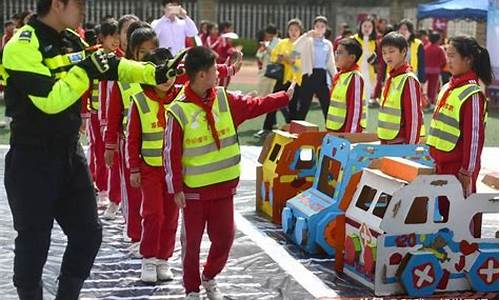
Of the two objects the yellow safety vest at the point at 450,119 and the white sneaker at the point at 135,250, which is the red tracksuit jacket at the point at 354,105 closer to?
the yellow safety vest at the point at 450,119

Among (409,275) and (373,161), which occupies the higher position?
(373,161)

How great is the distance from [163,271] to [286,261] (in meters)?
→ 0.89

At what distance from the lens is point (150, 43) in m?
5.70

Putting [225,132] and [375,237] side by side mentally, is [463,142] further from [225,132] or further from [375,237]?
[225,132]

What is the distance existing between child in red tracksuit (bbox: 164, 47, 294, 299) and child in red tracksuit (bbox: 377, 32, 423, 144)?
1952 millimetres

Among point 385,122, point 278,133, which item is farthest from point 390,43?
point 278,133

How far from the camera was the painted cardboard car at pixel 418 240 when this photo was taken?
16.3ft

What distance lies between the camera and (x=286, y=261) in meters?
5.80

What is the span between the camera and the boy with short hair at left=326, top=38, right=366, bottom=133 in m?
7.05

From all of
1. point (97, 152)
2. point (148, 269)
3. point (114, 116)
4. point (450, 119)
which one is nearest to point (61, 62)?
point (148, 269)

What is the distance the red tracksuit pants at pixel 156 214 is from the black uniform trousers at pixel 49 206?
1.01 m

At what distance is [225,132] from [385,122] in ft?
7.00

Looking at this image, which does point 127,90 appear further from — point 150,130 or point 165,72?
point 165,72

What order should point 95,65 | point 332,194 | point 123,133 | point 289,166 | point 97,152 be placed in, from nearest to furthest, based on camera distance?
point 95,65, point 123,133, point 332,194, point 289,166, point 97,152
